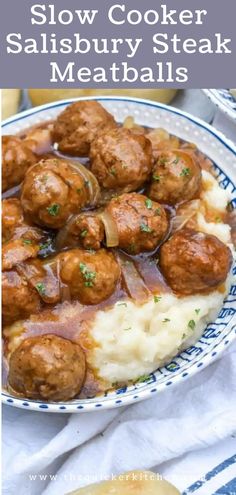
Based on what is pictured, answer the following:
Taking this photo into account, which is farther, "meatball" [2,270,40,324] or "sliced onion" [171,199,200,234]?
"sliced onion" [171,199,200,234]

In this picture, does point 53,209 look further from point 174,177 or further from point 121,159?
point 174,177

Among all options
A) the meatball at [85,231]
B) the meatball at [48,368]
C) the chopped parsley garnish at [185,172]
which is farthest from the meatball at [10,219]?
the chopped parsley garnish at [185,172]

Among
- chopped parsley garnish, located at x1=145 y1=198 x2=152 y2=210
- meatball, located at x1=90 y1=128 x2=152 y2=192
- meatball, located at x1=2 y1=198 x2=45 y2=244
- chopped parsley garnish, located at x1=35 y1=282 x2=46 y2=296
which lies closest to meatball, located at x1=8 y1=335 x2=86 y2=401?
chopped parsley garnish, located at x1=35 y1=282 x2=46 y2=296

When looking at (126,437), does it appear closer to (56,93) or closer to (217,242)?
(217,242)

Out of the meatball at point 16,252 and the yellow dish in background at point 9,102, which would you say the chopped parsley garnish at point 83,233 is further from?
the yellow dish in background at point 9,102

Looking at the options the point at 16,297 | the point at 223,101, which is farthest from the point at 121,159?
the point at 223,101

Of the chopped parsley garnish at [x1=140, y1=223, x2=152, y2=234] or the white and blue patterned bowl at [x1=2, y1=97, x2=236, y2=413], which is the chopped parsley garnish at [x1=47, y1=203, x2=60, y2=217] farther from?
the white and blue patterned bowl at [x1=2, y1=97, x2=236, y2=413]
